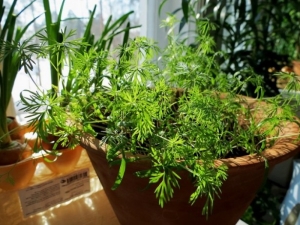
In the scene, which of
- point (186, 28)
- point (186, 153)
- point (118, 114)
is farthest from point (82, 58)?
point (186, 28)

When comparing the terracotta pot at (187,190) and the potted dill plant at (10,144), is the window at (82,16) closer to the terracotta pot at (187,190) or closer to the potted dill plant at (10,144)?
the potted dill plant at (10,144)

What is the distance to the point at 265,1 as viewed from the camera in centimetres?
100

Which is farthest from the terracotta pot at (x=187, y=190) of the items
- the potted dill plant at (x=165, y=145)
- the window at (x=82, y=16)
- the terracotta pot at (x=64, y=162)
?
the window at (x=82, y=16)

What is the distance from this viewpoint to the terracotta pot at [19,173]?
1.78 ft

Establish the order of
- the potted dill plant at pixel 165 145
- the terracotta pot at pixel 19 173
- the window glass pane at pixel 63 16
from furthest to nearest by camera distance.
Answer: the window glass pane at pixel 63 16
the terracotta pot at pixel 19 173
the potted dill plant at pixel 165 145

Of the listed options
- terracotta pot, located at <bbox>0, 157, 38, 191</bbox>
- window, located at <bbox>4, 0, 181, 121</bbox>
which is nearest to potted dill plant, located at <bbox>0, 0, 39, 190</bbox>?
terracotta pot, located at <bbox>0, 157, 38, 191</bbox>

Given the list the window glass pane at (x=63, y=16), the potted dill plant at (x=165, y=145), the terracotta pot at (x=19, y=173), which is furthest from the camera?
the window glass pane at (x=63, y=16)

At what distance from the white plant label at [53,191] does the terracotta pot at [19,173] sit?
2 cm

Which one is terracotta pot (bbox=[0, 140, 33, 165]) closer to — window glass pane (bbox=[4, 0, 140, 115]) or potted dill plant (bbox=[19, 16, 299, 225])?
potted dill plant (bbox=[19, 16, 299, 225])

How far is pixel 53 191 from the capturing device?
1.99ft

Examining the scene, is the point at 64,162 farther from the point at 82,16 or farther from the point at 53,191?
the point at 82,16

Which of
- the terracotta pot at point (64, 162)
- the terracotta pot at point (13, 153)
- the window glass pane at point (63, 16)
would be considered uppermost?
the window glass pane at point (63, 16)

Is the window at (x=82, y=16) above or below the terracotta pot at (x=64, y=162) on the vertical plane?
above

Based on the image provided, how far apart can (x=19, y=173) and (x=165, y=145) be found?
1.05 ft
